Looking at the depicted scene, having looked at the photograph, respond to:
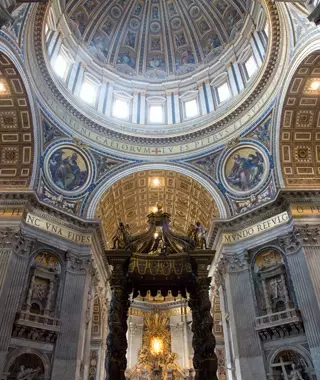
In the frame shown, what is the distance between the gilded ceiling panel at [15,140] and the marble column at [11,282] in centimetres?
295

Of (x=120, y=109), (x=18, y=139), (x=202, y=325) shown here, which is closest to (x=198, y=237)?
(x=202, y=325)

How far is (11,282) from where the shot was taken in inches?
508

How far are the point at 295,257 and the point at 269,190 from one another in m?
3.50

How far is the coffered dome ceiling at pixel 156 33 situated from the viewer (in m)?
21.5

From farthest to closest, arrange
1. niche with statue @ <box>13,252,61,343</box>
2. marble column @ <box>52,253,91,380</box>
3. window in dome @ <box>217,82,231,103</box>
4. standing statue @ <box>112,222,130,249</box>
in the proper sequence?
window in dome @ <box>217,82,231,103</box>, marble column @ <box>52,253,91,380</box>, niche with statue @ <box>13,252,61,343</box>, standing statue @ <box>112,222,130,249</box>

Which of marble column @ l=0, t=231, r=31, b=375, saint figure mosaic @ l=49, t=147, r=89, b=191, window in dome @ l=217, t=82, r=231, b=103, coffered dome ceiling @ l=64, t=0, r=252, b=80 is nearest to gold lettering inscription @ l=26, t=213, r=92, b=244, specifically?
marble column @ l=0, t=231, r=31, b=375

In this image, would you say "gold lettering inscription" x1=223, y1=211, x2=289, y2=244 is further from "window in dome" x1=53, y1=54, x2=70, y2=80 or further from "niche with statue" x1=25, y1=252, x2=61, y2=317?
"window in dome" x1=53, y1=54, x2=70, y2=80

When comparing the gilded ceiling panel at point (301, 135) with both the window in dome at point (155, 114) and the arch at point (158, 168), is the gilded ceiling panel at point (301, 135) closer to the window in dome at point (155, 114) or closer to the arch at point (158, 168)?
the arch at point (158, 168)

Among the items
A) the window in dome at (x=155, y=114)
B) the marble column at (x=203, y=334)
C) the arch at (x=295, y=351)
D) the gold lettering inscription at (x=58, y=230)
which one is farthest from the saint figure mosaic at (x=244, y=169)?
the marble column at (x=203, y=334)

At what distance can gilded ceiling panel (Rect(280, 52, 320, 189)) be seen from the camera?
1530cm

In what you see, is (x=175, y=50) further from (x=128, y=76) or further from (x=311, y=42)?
(x=311, y=42)

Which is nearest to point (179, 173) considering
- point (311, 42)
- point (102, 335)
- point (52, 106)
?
point (52, 106)

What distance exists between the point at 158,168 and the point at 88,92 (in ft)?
20.9

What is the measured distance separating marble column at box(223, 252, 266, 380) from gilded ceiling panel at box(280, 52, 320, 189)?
4.44 m
